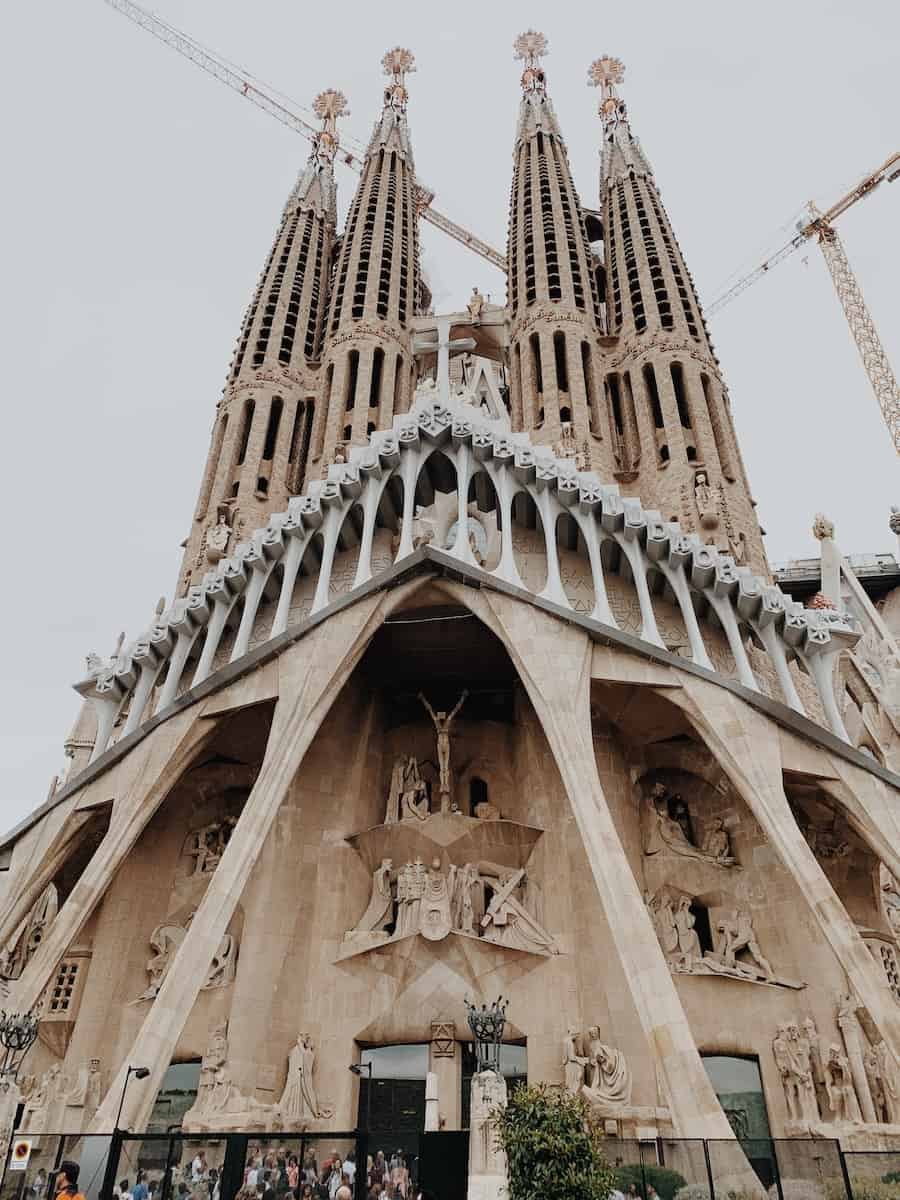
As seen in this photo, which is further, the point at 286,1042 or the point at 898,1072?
the point at 286,1042

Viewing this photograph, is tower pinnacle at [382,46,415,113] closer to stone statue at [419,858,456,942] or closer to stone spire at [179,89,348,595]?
stone spire at [179,89,348,595]

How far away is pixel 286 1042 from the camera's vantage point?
1556 centimetres

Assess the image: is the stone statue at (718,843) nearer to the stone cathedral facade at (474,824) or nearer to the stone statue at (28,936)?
the stone cathedral facade at (474,824)

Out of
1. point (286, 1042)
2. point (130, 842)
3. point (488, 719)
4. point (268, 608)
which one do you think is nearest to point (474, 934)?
point (286, 1042)

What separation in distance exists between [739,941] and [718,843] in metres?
1.91

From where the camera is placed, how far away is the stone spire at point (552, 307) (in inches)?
1007

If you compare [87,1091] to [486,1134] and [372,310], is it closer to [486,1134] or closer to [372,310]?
[486,1134]

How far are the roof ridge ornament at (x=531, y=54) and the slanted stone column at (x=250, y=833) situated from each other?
117 ft

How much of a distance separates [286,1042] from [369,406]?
17.9 metres

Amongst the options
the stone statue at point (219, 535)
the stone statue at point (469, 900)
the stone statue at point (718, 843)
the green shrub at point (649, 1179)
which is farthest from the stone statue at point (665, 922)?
the stone statue at point (219, 535)

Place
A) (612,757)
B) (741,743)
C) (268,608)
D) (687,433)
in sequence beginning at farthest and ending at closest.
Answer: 1. (687,433)
2. (268,608)
3. (612,757)
4. (741,743)

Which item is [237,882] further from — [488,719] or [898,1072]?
[898,1072]

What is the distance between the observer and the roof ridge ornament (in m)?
42.3

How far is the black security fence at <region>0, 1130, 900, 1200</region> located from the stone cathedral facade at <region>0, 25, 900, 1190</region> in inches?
56.0
